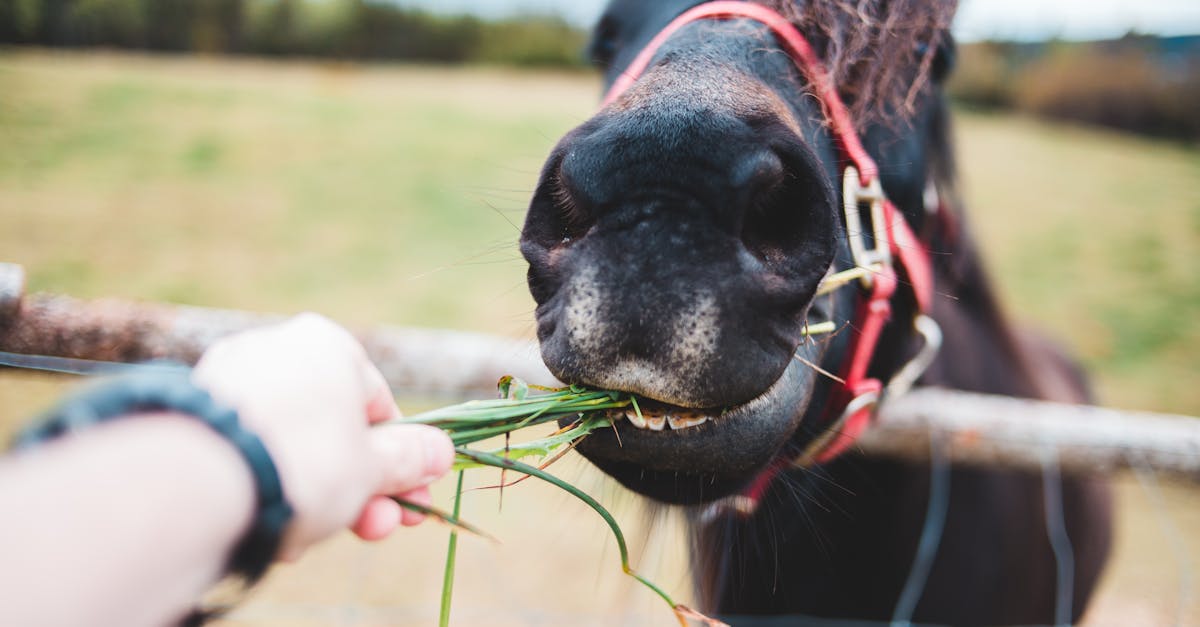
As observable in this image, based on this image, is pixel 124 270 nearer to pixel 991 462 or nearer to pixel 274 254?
pixel 274 254

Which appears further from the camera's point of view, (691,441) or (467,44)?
(467,44)

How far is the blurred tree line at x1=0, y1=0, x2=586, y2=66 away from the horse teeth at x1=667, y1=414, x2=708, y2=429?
2526cm

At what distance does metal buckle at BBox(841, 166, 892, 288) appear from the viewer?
48.4 inches

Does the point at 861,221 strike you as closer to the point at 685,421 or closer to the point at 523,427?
the point at 685,421

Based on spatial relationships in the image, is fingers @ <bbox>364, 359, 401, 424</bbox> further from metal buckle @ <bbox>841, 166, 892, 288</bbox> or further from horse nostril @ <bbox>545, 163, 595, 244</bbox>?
metal buckle @ <bbox>841, 166, 892, 288</bbox>

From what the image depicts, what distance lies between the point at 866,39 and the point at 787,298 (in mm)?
624

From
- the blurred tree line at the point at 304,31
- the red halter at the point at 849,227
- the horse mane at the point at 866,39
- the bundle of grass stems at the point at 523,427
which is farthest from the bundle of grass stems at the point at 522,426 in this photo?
the blurred tree line at the point at 304,31

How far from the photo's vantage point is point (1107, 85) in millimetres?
21469

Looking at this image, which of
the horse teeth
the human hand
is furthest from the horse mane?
the human hand

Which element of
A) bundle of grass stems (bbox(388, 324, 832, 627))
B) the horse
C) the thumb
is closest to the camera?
the thumb

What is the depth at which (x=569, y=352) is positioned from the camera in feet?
2.82

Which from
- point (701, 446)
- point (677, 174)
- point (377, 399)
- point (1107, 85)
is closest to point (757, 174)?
point (677, 174)

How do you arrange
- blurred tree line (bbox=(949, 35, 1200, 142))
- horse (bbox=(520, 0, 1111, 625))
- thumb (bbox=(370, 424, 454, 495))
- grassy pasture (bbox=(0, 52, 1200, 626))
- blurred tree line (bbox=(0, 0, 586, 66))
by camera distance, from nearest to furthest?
1. thumb (bbox=(370, 424, 454, 495))
2. horse (bbox=(520, 0, 1111, 625))
3. grassy pasture (bbox=(0, 52, 1200, 626))
4. blurred tree line (bbox=(949, 35, 1200, 142))
5. blurred tree line (bbox=(0, 0, 586, 66))

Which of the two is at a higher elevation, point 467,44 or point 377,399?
point 377,399
